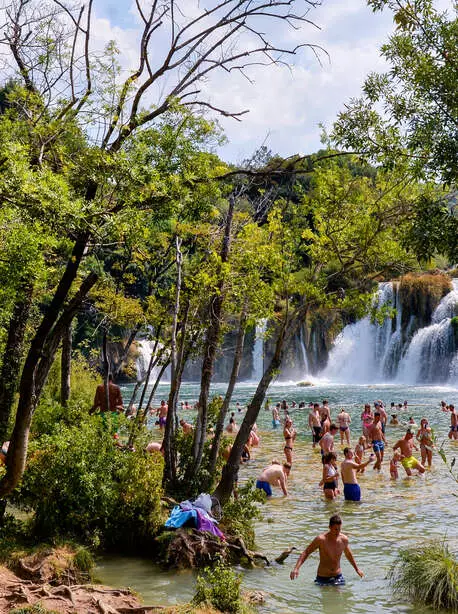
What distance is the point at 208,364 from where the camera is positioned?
11.5m

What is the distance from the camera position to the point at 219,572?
23.0 ft

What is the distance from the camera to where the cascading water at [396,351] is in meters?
44.3

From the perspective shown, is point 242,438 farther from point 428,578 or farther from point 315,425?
point 315,425

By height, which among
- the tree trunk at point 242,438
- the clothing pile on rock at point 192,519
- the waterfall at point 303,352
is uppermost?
the waterfall at point 303,352

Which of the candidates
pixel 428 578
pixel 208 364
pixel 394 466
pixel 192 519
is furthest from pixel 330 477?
pixel 428 578

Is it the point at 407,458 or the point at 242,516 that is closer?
the point at 242,516

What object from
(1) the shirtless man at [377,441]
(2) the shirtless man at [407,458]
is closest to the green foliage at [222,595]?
(2) the shirtless man at [407,458]

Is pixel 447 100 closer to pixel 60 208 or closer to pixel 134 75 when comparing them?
pixel 134 75

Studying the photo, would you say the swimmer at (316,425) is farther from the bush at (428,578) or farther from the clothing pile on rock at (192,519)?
the bush at (428,578)

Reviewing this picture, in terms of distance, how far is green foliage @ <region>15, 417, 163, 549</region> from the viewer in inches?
360

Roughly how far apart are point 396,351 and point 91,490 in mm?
41491

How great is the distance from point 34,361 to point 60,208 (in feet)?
5.43

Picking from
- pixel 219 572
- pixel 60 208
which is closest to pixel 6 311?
pixel 60 208

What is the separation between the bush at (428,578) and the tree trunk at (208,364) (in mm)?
4111
